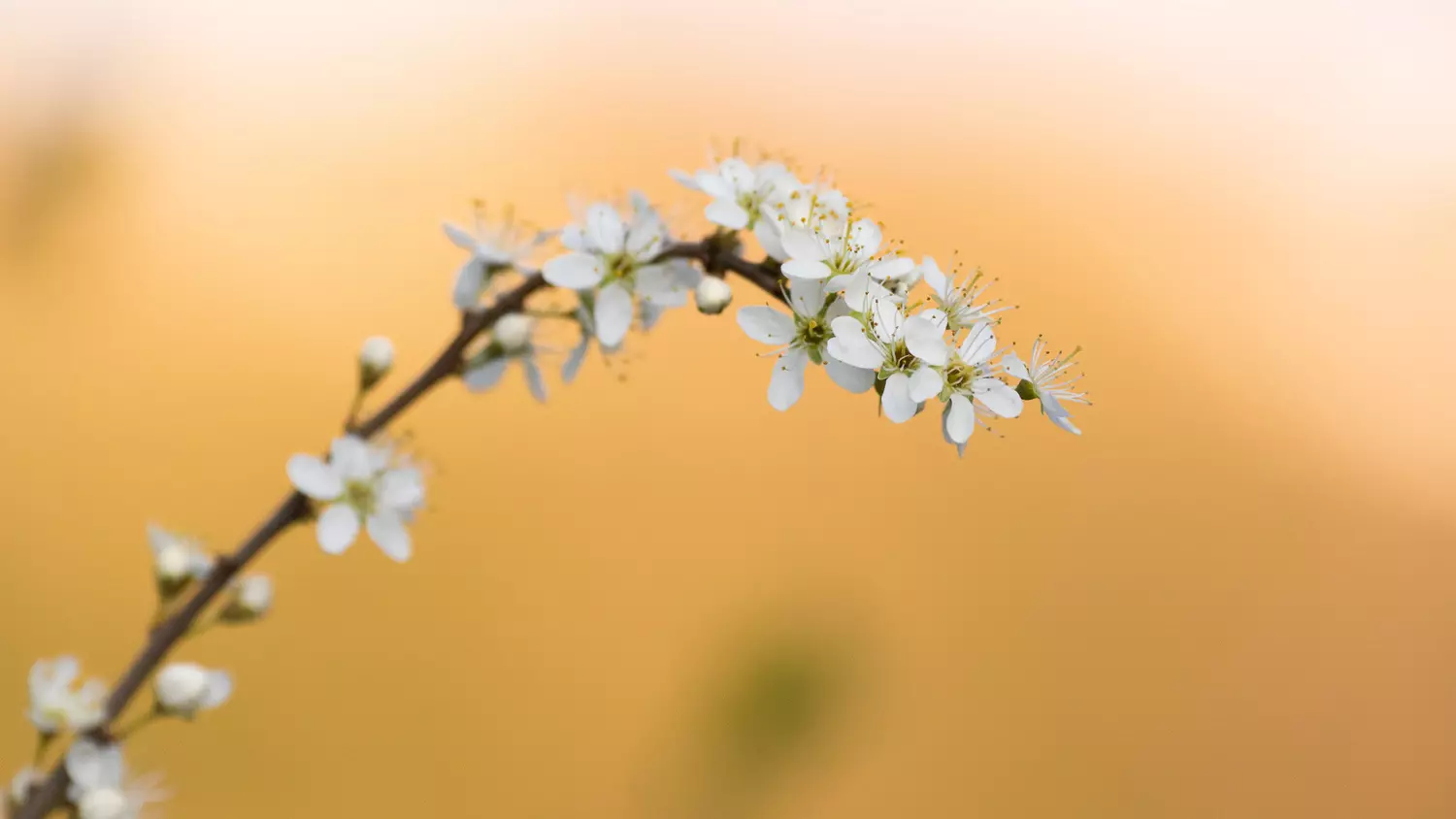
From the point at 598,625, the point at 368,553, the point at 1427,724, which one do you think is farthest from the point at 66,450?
the point at 1427,724

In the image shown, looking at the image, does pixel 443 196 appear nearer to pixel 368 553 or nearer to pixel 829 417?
pixel 368 553

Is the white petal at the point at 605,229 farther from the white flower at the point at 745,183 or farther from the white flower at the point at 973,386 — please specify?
the white flower at the point at 973,386

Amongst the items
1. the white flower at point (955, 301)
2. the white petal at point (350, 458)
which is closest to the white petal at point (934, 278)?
the white flower at point (955, 301)

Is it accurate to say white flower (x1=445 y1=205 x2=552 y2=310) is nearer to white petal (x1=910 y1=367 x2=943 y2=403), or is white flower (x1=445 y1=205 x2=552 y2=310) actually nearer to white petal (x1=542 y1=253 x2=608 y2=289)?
white petal (x1=542 y1=253 x2=608 y2=289)

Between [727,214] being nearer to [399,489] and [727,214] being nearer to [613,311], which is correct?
[613,311]

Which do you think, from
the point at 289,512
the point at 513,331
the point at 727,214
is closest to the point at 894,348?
the point at 727,214
